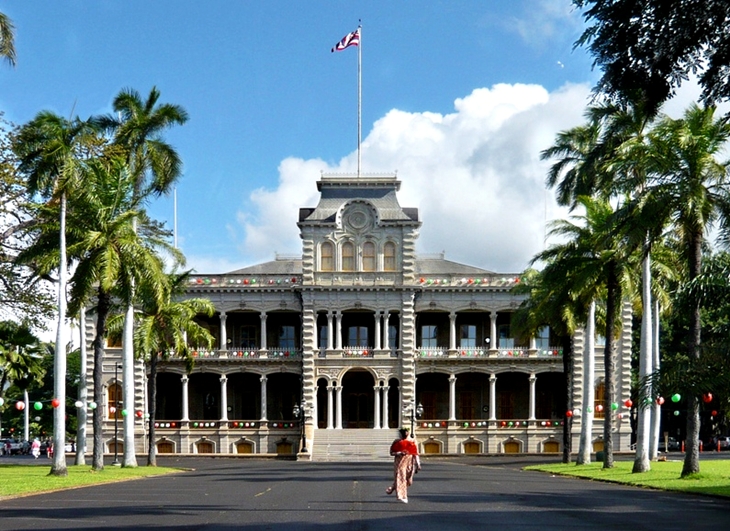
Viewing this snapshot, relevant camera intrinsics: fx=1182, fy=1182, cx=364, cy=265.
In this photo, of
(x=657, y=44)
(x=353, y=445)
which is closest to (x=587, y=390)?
(x=353, y=445)

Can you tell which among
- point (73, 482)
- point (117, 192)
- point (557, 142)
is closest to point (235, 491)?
point (73, 482)

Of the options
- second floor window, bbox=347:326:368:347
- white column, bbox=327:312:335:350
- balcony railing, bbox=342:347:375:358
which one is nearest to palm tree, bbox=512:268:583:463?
balcony railing, bbox=342:347:375:358

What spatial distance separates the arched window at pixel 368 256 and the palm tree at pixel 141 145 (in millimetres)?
24282

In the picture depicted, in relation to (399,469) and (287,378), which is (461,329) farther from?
(399,469)

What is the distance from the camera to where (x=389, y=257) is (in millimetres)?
72562

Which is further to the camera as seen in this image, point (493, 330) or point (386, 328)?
point (493, 330)

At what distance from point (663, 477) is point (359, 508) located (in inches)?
672

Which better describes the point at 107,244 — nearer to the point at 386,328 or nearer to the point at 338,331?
the point at 338,331

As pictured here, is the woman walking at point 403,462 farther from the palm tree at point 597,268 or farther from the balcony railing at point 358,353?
the balcony railing at point 358,353

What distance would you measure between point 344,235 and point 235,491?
139 feet

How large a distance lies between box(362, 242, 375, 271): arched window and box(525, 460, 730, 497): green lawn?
79.4 ft

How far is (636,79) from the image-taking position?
1451 centimetres

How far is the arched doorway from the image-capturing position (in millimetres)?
75500

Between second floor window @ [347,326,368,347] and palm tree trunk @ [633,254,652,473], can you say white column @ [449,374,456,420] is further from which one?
palm tree trunk @ [633,254,652,473]
